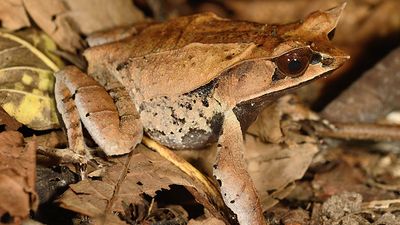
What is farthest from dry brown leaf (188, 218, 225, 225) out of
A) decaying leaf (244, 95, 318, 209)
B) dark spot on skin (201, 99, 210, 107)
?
dark spot on skin (201, 99, 210, 107)

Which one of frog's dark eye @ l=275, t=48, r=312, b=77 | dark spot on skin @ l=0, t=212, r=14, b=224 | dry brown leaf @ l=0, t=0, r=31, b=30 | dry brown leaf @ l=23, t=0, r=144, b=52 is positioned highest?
dry brown leaf @ l=23, t=0, r=144, b=52

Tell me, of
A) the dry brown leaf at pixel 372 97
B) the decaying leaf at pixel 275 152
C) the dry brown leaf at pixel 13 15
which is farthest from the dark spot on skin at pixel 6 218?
the dry brown leaf at pixel 372 97

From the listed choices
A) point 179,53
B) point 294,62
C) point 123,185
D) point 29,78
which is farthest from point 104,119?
point 294,62

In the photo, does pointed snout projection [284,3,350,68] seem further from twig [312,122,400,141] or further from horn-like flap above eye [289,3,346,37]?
twig [312,122,400,141]

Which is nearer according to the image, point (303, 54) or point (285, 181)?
point (303, 54)

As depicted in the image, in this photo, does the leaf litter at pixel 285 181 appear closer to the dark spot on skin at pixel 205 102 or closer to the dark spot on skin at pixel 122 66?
the dark spot on skin at pixel 205 102

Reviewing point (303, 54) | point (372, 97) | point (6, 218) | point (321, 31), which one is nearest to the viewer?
point (6, 218)

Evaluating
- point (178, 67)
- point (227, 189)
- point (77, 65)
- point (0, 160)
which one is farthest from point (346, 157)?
point (0, 160)

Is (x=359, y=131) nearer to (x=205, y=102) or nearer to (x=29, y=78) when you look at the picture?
(x=205, y=102)
